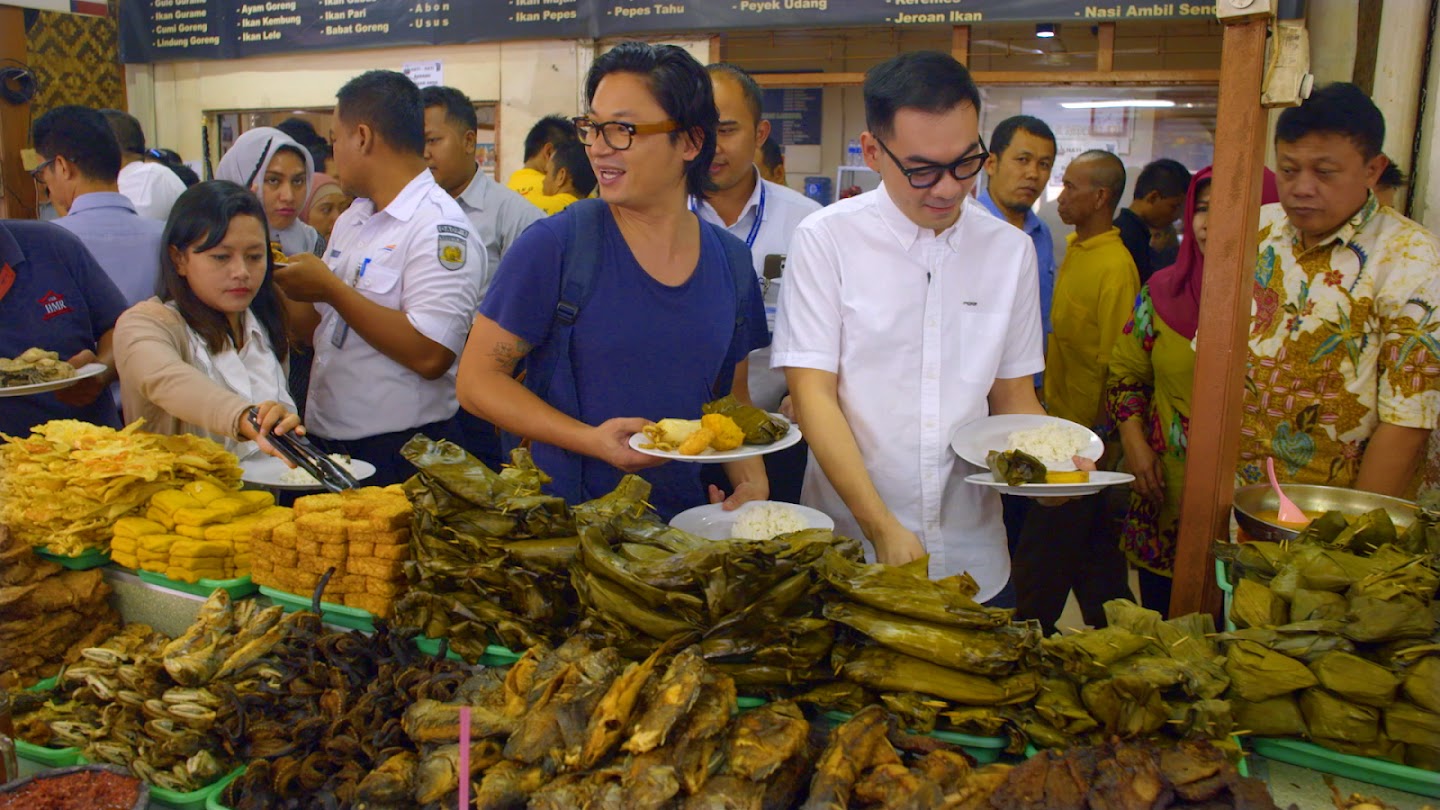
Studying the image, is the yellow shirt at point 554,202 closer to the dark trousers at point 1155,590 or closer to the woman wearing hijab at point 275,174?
the woman wearing hijab at point 275,174

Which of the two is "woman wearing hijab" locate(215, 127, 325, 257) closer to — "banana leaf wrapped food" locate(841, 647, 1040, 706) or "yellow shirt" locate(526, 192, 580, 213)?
"yellow shirt" locate(526, 192, 580, 213)

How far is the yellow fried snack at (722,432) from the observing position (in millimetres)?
2168

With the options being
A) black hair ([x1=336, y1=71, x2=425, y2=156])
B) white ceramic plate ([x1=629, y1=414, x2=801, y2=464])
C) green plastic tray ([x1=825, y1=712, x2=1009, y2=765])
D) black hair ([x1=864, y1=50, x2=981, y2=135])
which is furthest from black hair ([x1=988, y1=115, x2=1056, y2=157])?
green plastic tray ([x1=825, y1=712, x2=1009, y2=765])

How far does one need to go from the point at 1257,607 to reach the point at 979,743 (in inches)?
23.7

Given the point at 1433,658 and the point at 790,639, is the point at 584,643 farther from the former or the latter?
the point at 1433,658

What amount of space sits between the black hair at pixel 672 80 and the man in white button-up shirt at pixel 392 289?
3.38ft

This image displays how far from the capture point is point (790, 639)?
160cm

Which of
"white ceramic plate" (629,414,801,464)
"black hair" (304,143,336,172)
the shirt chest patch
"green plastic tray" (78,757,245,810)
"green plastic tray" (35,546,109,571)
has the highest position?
"black hair" (304,143,336,172)

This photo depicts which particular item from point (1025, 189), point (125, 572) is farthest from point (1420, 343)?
point (125, 572)

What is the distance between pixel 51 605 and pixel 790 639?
1659 millimetres

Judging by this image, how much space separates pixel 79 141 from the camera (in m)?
3.95

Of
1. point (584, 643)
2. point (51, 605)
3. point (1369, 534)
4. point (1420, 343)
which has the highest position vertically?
point (1420, 343)

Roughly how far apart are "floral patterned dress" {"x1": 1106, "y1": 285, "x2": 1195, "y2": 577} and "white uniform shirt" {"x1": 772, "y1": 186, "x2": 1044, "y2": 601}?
1.16 metres

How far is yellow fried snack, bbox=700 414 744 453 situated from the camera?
7.11 ft
